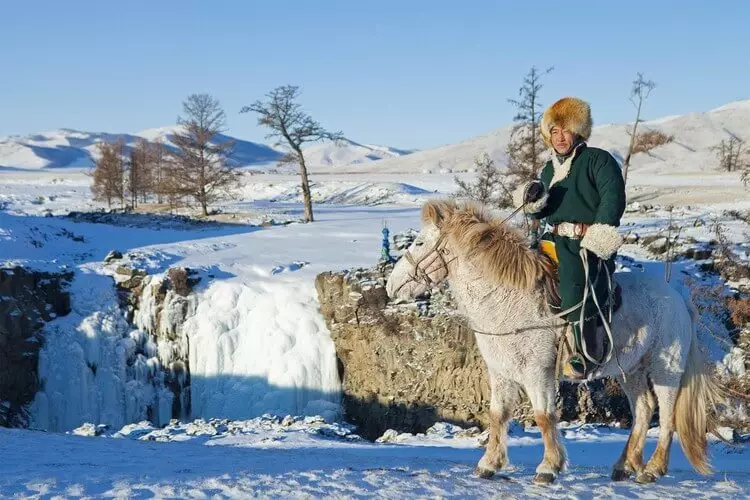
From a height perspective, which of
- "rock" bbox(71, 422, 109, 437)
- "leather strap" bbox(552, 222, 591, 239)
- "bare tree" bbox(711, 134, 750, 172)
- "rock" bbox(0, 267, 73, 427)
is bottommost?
"rock" bbox(71, 422, 109, 437)

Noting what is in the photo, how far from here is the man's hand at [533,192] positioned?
18.6ft

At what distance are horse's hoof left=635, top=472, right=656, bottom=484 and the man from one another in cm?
107

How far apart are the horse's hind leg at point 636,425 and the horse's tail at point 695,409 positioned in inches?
9.5

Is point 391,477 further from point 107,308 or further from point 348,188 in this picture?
point 348,188

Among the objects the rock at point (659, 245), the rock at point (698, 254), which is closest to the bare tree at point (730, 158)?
the rock at point (659, 245)

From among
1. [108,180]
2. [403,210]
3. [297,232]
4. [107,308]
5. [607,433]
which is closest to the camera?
[607,433]

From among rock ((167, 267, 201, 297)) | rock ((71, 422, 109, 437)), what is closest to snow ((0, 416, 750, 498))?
rock ((71, 422, 109, 437))

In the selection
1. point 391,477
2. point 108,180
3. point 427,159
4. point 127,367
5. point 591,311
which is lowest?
point 127,367

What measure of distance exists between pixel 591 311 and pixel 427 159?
11438 centimetres

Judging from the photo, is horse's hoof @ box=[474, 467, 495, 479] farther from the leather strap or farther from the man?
the leather strap

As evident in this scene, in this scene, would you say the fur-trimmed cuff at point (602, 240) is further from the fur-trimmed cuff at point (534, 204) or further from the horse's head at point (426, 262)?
the horse's head at point (426, 262)

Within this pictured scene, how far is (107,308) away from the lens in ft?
63.9

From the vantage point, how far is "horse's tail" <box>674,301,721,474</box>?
6.19 metres

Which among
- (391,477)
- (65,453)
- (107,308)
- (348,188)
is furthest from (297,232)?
(348,188)
